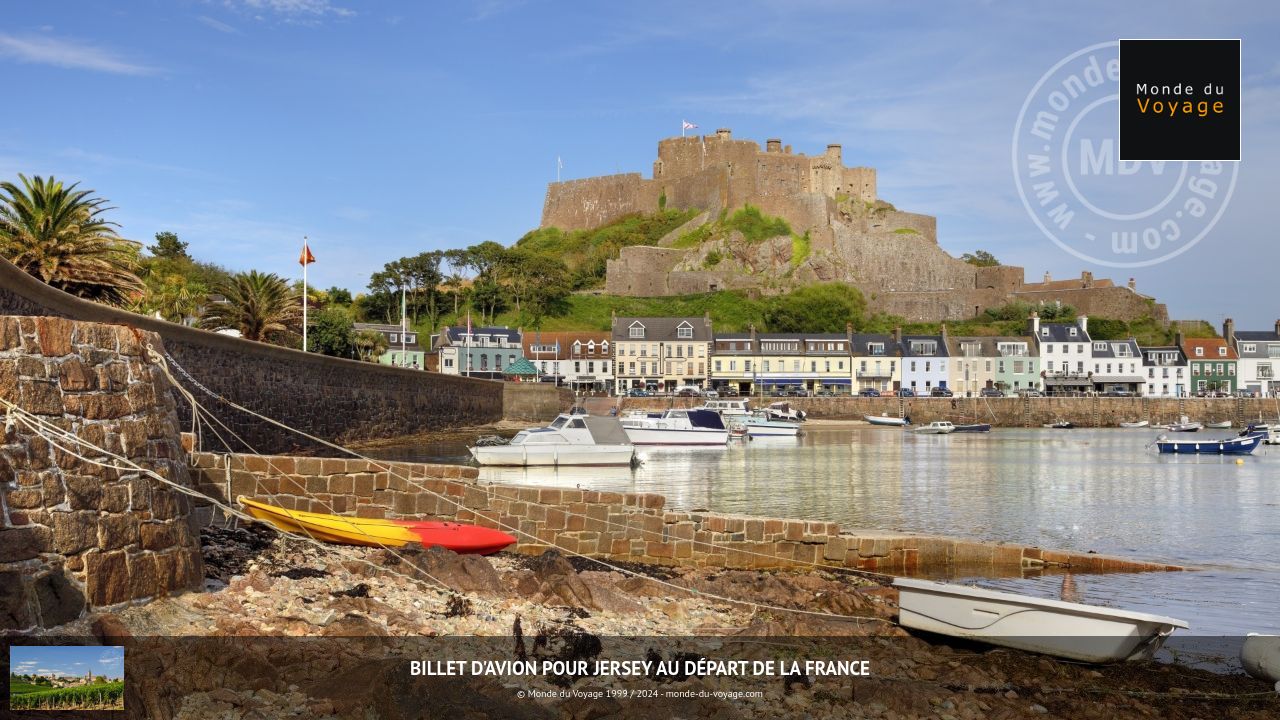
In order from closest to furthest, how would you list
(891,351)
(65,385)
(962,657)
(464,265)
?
(65,385)
(962,657)
(891,351)
(464,265)

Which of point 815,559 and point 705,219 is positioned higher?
point 705,219

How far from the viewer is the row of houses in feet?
294

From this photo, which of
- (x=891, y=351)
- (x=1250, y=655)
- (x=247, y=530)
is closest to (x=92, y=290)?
(x=247, y=530)

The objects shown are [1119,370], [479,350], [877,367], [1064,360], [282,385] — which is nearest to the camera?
[282,385]

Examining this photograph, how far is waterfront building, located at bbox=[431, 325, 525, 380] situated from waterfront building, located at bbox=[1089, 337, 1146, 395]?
50947 mm

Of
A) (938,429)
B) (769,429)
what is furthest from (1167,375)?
(769,429)

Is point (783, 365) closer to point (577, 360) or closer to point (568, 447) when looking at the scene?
point (577, 360)

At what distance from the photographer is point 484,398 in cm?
5678

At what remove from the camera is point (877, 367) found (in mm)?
89875

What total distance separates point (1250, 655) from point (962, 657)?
2.70 metres

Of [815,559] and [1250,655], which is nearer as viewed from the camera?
[1250,655]

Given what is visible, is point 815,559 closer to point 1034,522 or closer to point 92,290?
point 1034,522

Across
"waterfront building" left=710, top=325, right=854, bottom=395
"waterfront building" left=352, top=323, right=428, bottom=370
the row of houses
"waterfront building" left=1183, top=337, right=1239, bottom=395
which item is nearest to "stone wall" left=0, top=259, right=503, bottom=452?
"waterfront building" left=352, top=323, right=428, bottom=370

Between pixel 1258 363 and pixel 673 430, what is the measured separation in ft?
224
